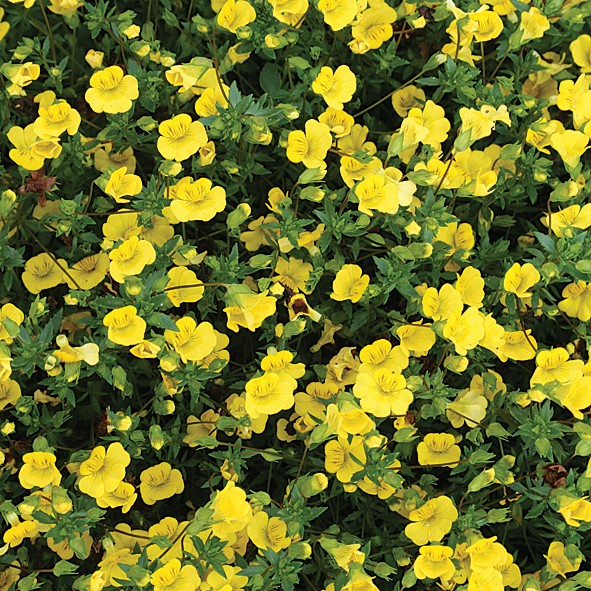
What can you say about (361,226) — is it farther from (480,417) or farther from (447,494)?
(447,494)

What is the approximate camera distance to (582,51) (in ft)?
7.40

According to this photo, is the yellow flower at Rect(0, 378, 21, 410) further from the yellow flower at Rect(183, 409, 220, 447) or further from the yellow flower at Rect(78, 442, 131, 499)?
the yellow flower at Rect(183, 409, 220, 447)

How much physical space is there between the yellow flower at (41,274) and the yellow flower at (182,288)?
0.30 m

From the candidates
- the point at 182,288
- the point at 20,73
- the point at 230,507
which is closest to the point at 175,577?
the point at 230,507

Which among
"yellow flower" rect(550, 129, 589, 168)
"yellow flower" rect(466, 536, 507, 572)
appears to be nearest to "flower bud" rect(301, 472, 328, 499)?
"yellow flower" rect(466, 536, 507, 572)

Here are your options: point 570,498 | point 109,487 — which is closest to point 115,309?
point 109,487

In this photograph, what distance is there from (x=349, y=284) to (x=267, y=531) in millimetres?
558

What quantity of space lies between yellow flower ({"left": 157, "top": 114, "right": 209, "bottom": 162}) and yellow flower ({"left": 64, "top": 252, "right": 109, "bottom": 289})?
0.29 m

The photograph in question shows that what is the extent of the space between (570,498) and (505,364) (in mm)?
479

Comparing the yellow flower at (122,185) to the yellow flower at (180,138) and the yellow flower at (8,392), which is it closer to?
the yellow flower at (180,138)

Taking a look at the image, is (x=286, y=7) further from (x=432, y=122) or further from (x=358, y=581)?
(x=358, y=581)

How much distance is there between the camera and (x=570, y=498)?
1.72 m

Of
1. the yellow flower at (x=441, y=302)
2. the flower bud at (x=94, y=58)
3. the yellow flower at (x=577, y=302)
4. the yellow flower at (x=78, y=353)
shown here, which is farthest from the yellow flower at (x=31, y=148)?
the yellow flower at (x=577, y=302)

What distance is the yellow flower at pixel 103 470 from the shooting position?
5.63ft
